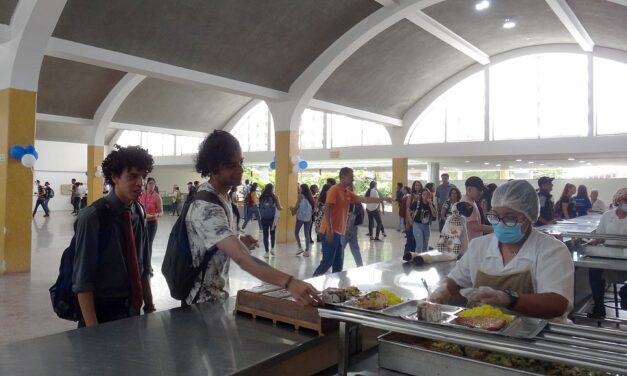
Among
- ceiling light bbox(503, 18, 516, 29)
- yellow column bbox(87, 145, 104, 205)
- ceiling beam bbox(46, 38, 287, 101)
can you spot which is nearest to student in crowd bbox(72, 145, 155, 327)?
ceiling beam bbox(46, 38, 287, 101)

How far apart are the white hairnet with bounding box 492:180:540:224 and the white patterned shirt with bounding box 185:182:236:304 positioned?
46.3 inches

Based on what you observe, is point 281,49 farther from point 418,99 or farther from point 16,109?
point 418,99

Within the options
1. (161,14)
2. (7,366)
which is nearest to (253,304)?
(7,366)

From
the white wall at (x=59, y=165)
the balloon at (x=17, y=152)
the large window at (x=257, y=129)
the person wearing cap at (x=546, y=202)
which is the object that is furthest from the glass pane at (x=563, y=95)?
the white wall at (x=59, y=165)

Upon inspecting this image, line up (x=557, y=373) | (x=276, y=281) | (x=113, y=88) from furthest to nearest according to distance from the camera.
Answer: (x=113, y=88), (x=276, y=281), (x=557, y=373)

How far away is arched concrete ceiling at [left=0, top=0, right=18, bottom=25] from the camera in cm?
666

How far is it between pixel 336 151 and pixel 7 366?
52.9 feet

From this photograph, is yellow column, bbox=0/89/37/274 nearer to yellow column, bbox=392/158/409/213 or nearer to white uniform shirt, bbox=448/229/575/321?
white uniform shirt, bbox=448/229/575/321

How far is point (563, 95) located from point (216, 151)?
15.0 m

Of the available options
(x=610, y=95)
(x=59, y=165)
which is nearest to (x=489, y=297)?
(x=610, y=95)

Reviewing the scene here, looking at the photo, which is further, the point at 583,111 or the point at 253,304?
the point at 583,111

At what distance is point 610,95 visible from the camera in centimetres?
1350

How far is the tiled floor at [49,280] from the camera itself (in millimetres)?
4445

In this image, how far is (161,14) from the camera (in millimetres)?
7934
